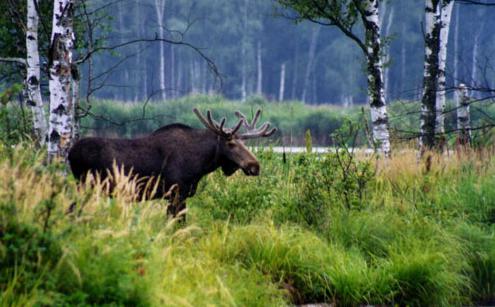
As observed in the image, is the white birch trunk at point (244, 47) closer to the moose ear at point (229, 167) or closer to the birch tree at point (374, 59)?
the birch tree at point (374, 59)

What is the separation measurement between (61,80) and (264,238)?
128 inches

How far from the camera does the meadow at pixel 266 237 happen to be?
655 cm

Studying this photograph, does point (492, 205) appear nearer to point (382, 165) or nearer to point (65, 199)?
point (382, 165)

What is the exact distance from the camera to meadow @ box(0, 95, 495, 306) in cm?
655

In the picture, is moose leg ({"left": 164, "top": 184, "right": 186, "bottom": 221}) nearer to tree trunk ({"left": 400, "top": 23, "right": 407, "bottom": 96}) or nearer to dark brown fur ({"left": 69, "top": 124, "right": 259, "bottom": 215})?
dark brown fur ({"left": 69, "top": 124, "right": 259, "bottom": 215})

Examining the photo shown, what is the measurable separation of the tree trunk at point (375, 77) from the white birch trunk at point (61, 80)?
20.1 ft

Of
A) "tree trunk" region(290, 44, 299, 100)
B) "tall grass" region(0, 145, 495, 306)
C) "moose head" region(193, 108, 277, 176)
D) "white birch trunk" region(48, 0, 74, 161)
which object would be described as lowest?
"tall grass" region(0, 145, 495, 306)

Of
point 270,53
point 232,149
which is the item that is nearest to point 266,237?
point 232,149

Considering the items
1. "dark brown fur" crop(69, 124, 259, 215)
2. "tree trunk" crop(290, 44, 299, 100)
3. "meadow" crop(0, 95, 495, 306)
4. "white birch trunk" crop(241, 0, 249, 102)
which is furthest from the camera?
"tree trunk" crop(290, 44, 299, 100)

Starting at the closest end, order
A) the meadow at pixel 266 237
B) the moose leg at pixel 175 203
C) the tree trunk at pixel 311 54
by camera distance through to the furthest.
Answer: the meadow at pixel 266 237, the moose leg at pixel 175 203, the tree trunk at pixel 311 54

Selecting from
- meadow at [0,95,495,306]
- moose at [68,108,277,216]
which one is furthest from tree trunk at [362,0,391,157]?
moose at [68,108,277,216]

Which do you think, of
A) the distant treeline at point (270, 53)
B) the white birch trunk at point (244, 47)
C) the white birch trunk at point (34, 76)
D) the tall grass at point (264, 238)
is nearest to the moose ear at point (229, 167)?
the tall grass at point (264, 238)

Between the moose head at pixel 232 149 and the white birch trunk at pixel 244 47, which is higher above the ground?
the white birch trunk at pixel 244 47

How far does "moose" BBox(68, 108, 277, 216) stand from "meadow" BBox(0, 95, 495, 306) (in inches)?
13.3
